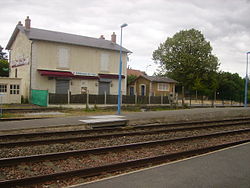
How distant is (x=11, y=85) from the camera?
24672 mm

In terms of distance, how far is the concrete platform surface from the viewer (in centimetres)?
473

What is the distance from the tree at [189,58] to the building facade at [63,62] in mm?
20694

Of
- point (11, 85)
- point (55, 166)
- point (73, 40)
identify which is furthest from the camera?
point (73, 40)

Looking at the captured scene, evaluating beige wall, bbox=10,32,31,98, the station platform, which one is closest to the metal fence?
beige wall, bbox=10,32,31,98

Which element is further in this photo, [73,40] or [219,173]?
[73,40]

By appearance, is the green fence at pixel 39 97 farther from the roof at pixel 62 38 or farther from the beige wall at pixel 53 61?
the roof at pixel 62 38

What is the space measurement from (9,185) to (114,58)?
28.4 metres

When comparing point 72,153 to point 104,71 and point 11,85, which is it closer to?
point 11,85

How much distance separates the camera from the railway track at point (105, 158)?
5.37m

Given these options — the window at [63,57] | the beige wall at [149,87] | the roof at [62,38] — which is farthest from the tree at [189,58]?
the window at [63,57]

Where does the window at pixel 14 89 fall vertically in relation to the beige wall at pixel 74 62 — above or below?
below

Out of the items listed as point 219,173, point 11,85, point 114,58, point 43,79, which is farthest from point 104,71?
point 219,173

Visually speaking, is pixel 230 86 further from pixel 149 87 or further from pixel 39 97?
pixel 39 97

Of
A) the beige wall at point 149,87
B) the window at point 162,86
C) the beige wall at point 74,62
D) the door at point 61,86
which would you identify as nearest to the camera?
the beige wall at point 74,62
